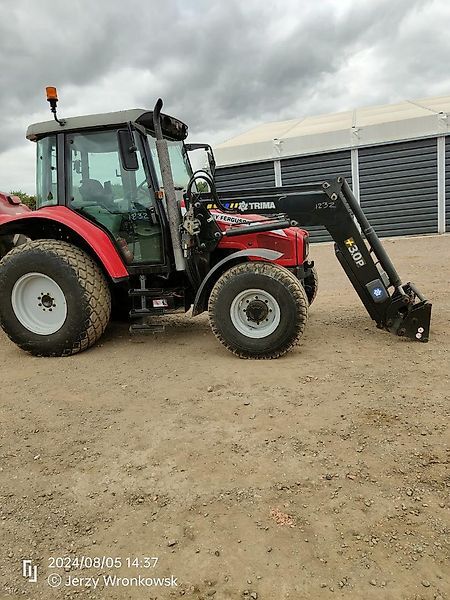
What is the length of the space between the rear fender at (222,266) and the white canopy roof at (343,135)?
1044 cm

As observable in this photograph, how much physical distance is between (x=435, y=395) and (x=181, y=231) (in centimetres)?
266

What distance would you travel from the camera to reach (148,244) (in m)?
4.83

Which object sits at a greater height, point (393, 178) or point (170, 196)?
point (393, 178)

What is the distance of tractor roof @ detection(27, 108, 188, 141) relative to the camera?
4562 millimetres

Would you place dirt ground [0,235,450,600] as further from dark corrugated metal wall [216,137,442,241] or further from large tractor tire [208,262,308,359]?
dark corrugated metal wall [216,137,442,241]

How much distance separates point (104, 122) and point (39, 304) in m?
1.91

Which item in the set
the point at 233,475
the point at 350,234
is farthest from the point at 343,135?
the point at 233,475

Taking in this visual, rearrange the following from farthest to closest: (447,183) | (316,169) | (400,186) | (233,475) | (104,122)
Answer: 1. (316,169)
2. (400,186)
3. (447,183)
4. (104,122)
5. (233,475)

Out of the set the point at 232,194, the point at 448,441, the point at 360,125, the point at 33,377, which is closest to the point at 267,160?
the point at 360,125

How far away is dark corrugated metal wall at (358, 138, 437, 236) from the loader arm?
9.46 metres

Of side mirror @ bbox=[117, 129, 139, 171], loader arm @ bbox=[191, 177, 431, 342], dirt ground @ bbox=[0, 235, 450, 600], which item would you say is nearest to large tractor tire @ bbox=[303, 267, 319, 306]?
loader arm @ bbox=[191, 177, 431, 342]

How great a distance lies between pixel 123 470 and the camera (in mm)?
2736

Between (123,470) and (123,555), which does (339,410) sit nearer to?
(123,470)

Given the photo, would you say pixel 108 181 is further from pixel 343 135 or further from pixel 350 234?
pixel 343 135
